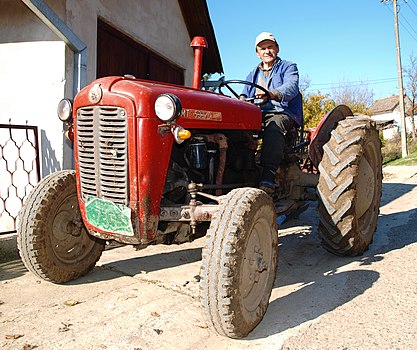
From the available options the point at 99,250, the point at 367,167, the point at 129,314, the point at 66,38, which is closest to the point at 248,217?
the point at 129,314

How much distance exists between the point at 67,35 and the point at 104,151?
8.26 ft

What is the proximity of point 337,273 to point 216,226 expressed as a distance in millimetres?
1660

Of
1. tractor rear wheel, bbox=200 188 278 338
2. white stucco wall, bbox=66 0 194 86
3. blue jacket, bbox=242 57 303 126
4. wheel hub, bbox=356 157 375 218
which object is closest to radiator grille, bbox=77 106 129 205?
tractor rear wheel, bbox=200 188 278 338

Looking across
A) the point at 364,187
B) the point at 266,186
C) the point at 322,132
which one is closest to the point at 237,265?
the point at 266,186

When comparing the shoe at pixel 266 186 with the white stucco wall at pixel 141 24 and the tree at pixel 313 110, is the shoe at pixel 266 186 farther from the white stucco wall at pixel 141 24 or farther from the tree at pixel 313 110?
the tree at pixel 313 110

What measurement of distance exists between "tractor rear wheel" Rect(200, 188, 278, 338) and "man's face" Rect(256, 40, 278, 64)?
88.5 inches

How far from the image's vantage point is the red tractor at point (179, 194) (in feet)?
7.66

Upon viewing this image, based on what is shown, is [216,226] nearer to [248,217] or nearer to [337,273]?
[248,217]

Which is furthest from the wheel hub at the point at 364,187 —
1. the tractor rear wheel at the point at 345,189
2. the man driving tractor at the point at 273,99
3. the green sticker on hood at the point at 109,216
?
the green sticker on hood at the point at 109,216

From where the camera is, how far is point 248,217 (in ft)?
7.77

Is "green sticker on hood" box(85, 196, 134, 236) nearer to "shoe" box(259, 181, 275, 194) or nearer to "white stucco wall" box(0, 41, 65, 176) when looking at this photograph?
"shoe" box(259, 181, 275, 194)

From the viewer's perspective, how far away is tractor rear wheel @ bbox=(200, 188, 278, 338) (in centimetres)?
221

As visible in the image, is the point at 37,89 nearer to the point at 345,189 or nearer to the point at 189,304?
the point at 189,304

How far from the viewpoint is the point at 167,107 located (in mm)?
2490
